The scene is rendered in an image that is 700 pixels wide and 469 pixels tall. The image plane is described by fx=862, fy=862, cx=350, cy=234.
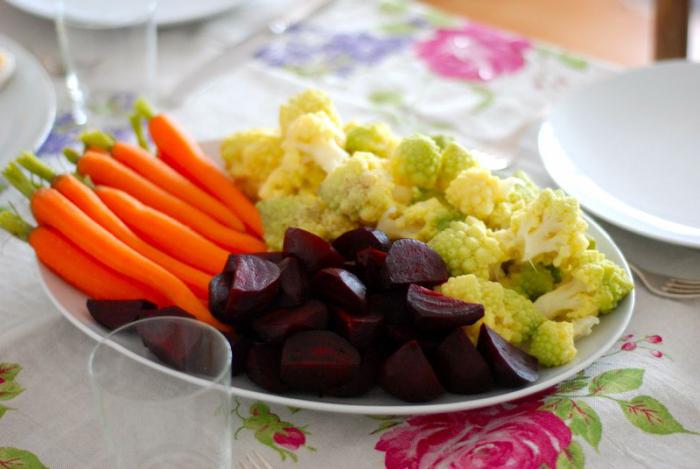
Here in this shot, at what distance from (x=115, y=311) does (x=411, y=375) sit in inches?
16.1

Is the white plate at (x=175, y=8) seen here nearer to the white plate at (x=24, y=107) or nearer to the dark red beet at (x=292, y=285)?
the white plate at (x=24, y=107)

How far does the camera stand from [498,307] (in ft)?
3.55

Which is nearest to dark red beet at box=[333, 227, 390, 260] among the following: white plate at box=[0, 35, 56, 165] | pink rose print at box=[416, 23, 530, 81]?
white plate at box=[0, 35, 56, 165]

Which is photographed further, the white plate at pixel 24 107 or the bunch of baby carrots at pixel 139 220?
the white plate at pixel 24 107

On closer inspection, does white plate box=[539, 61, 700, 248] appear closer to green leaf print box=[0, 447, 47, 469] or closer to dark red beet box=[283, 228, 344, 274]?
dark red beet box=[283, 228, 344, 274]

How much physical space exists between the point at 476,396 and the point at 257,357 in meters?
0.27

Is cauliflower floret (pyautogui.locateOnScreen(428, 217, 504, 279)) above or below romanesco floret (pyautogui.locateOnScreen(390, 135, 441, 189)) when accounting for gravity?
below

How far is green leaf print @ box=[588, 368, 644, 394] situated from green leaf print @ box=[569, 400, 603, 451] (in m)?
0.04

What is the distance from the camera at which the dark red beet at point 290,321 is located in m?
1.03

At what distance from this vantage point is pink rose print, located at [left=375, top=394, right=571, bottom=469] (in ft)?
3.28

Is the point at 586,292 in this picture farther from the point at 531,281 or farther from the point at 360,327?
the point at 360,327

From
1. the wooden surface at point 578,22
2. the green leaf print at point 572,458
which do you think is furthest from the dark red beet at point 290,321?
the wooden surface at point 578,22

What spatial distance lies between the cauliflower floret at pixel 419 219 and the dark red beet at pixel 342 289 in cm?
17

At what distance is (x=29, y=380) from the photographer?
1.16 meters
